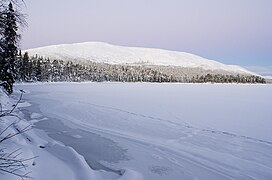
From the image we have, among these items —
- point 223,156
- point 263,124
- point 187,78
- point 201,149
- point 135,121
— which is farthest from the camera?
point 187,78

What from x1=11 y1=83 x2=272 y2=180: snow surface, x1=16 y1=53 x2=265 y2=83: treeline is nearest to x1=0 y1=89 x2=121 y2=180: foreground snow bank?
x1=11 y1=83 x2=272 y2=180: snow surface

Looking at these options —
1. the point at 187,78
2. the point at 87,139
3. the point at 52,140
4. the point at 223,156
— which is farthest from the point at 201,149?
the point at 187,78

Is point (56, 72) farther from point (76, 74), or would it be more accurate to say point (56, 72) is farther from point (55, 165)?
point (55, 165)

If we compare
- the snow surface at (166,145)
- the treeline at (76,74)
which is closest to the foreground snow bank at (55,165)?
the snow surface at (166,145)

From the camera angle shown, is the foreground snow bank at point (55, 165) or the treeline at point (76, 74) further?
the treeline at point (76, 74)

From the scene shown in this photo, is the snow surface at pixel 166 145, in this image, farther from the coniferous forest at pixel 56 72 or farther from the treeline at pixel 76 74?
the treeline at pixel 76 74

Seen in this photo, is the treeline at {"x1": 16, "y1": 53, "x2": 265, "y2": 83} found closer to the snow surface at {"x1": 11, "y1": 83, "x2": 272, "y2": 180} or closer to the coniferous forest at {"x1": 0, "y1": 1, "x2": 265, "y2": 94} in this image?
the coniferous forest at {"x1": 0, "y1": 1, "x2": 265, "y2": 94}

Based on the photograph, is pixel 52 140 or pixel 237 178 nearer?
pixel 237 178

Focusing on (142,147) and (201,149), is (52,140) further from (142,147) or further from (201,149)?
(201,149)

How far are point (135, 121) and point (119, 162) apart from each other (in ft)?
24.4

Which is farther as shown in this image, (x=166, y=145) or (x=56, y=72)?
(x=56, y=72)

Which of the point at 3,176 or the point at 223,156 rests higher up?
the point at 3,176

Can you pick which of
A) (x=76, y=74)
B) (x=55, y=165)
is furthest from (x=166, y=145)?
(x=76, y=74)

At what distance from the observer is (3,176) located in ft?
16.7
